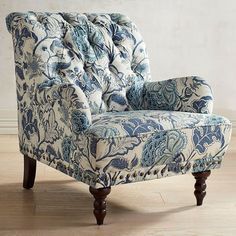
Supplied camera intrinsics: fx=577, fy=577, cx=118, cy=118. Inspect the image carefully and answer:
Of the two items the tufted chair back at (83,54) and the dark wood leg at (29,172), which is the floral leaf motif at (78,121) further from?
the dark wood leg at (29,172)

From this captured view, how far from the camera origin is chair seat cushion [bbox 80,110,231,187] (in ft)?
6.67

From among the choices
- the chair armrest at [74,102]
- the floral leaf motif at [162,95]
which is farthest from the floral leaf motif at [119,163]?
the floral leaf motif at [162,95]

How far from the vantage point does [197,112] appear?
2.43 meters

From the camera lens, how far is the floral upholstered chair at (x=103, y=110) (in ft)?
6.82

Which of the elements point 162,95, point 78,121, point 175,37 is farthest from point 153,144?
point 175,37

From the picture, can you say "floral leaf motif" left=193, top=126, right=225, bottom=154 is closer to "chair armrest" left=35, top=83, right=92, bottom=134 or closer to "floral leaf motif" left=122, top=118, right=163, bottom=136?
"floral leaf motif" left=122, top=118, right=163, bottom=136

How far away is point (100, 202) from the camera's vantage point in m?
2.12

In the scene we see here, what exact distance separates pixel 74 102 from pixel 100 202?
1.24 feet

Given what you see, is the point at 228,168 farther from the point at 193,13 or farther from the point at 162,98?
the point at 193,13

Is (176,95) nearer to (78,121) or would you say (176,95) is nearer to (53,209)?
(78,121)

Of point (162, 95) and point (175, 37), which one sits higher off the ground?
point (162, 95)

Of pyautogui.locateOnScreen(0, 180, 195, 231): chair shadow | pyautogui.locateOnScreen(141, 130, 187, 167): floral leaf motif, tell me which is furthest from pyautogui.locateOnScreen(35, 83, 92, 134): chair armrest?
pyautogui.locateOnScreen(0, 180, 195, 231): chair shadow

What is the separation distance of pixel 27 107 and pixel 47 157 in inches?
10.1

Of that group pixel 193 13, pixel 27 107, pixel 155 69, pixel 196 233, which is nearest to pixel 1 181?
pixel 27 107
